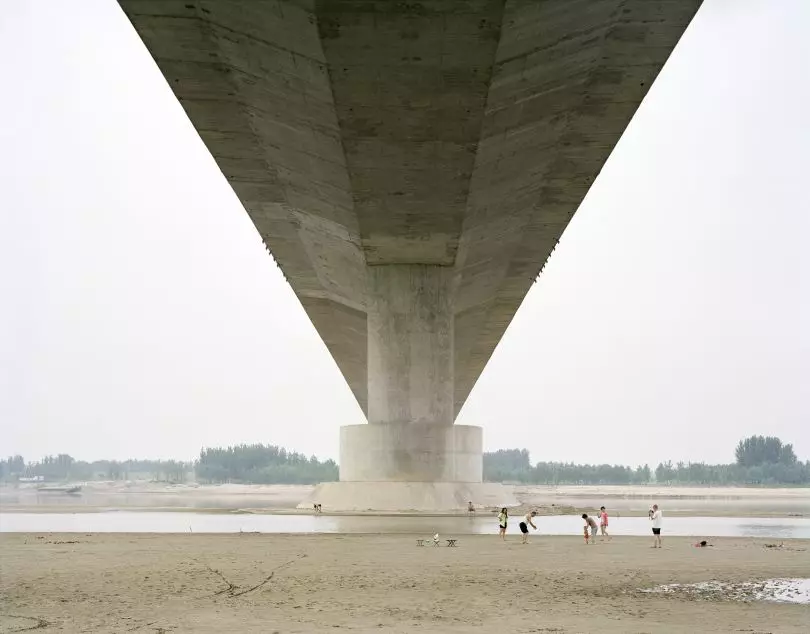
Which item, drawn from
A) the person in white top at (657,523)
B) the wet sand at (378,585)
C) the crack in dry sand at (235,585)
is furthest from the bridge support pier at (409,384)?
the crack in dry sand at (235,585)

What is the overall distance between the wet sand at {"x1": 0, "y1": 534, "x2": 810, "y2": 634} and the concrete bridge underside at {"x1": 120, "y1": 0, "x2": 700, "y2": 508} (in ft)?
28.1

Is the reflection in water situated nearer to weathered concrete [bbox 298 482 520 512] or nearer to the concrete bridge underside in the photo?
weathered concrete [bbox 298 482 520 512]

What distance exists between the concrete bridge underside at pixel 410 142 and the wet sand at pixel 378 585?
857 cm

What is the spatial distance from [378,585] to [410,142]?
1052cm

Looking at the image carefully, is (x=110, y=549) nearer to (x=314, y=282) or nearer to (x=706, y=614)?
(x=706, y=614)

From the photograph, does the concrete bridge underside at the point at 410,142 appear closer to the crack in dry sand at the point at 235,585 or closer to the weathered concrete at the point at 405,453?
the weathered concrete at the point at 405,453

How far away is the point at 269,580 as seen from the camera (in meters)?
16.5

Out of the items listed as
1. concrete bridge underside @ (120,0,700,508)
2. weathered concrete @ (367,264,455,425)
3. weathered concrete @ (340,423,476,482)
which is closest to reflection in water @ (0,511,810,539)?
concrete bridge underside @ (120,0,700,508)

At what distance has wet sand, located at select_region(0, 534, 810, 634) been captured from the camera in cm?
1232

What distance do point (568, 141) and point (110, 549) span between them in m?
14.4

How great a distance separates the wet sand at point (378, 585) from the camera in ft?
40.4

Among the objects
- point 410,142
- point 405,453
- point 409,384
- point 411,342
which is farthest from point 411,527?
point 410,142

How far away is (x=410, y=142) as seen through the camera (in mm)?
22672

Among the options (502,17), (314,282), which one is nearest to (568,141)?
(502,17)
